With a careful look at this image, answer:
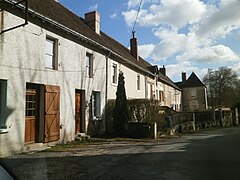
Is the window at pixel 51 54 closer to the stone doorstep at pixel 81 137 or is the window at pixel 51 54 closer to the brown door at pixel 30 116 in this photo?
the brown door at pixel 30 116

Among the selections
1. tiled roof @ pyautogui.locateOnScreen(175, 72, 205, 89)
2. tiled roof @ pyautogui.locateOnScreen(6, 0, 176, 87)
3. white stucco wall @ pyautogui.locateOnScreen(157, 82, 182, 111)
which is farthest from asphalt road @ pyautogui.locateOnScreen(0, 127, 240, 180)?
tiled roof @ pyautogui.locateOnScreen(175, 72, 205, 89)

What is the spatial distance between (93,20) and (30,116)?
36.6ft

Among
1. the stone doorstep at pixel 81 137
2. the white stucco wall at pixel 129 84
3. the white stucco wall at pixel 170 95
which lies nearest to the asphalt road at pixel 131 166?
the stone doorstep at pixel 81 137

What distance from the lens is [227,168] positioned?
7539mm

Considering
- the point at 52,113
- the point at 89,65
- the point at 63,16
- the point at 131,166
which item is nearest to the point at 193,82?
the point at 89,65

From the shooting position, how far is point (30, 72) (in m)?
11.0

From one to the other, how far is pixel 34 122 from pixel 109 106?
23.6 ft

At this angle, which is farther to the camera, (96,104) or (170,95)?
(170,95)

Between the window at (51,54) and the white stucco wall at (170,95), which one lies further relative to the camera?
the white stucco wall at (170,95)

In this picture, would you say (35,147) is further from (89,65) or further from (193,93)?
(193,93)

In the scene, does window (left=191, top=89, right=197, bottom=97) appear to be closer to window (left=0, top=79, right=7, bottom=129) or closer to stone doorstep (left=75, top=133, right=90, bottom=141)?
stone doorstep (left=75, top=133, right=90, bottom=141)

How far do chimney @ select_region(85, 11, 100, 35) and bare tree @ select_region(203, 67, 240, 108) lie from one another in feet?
104

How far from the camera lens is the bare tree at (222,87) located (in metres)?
45.7

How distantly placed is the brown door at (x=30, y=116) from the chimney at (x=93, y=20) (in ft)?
33.3
